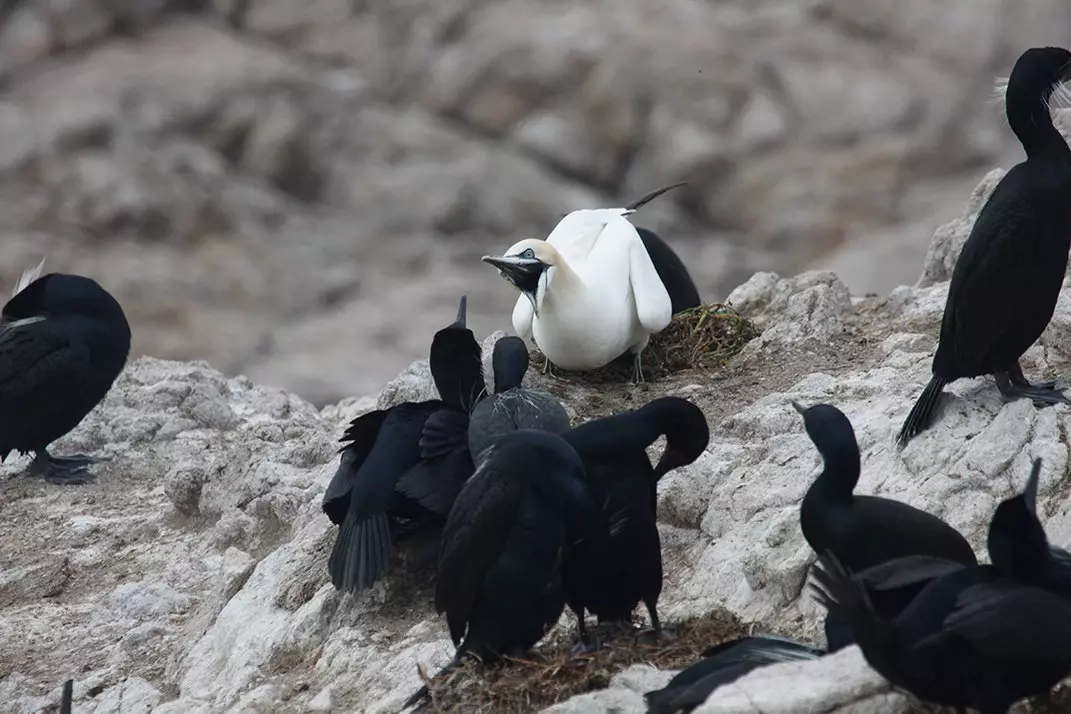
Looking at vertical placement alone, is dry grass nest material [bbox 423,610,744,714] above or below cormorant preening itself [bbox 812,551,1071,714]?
below

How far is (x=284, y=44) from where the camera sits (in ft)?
72.9

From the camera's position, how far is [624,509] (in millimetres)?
5980

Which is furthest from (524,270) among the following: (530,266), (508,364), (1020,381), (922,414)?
(1020,381)

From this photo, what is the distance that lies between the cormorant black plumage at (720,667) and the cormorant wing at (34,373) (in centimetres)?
505

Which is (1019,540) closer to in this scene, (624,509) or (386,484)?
(624,509)

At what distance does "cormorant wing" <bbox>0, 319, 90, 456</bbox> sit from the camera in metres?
9.33

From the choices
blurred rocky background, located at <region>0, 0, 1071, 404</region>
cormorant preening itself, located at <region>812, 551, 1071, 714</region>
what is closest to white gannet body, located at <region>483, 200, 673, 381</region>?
cormorant preening itself, located at <region>812, 551, 1071, 714</region>

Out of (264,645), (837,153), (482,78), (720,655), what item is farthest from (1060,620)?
(482,78)

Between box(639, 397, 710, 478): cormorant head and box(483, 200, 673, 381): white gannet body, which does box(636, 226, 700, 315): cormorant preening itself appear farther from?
box(639, 397, 710, 478): cormorant head

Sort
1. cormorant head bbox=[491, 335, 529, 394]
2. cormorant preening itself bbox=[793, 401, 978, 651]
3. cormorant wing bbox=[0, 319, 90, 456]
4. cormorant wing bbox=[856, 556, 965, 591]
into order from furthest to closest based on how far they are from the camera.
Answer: cormorant wing bbox=[0, 319, 90, 456] < cormorant head bbox=[491, 335, 529, 394] < cormorant preening itself bbox=[793, 401, 978, 651] < cormorant wing bbox=[856, 556, 965, 591]

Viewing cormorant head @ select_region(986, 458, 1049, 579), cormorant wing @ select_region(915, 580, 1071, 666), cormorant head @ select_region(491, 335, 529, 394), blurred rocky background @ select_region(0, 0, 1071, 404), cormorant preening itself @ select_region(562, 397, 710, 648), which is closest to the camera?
cormorant wing @ select_region(915, 580, 1071, 666)

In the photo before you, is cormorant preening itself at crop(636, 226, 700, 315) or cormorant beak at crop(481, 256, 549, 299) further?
cormorant preening itself at crop(636, 226, 700, 315)

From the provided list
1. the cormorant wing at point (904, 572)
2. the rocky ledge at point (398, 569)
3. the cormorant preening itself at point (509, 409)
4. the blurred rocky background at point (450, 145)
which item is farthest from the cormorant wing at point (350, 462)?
the blurred rocky background at point (450, 145)

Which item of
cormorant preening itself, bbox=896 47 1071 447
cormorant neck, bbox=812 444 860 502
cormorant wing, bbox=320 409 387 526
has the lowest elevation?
cormorant wing, bbox=320 409 387 526
